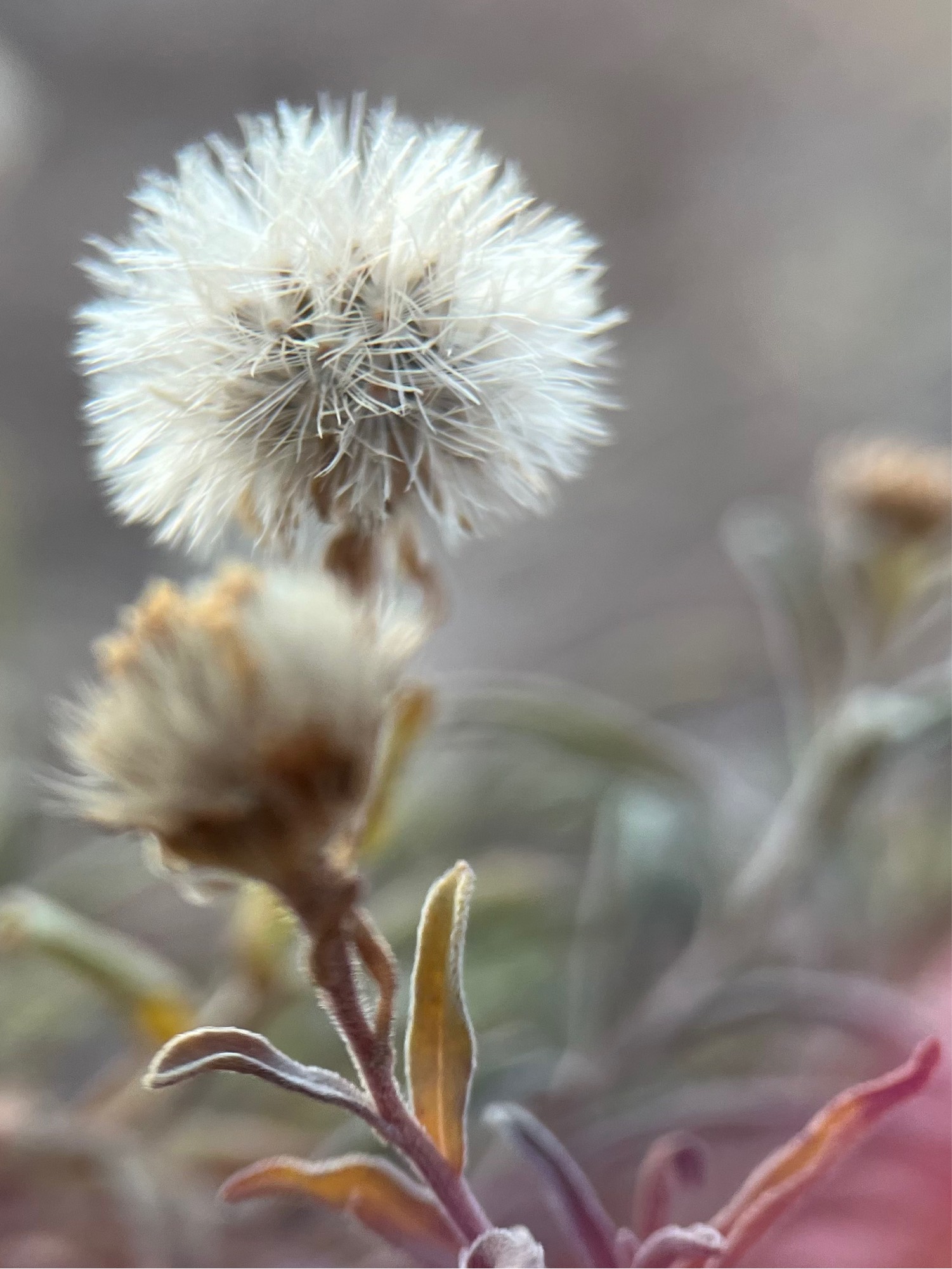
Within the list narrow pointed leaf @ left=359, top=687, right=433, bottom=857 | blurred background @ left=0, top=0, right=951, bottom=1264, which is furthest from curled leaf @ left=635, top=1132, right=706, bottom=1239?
blurred background @ left=0, top=0, right=951, bottom=1264

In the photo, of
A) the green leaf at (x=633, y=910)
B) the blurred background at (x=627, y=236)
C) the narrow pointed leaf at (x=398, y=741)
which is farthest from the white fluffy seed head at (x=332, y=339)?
the blurred background at (x=627, y=236)

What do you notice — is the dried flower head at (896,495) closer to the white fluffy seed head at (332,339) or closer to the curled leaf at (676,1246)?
the white fluffy seed head at (332,339)

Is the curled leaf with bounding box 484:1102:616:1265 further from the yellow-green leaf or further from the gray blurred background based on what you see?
the gray blurred background

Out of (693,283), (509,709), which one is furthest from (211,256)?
(693,283)

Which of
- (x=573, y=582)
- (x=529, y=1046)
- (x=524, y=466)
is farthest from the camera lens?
(x=573, y=582)

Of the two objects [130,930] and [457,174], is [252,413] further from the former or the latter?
[130,930]

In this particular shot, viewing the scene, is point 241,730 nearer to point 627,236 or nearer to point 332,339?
point 332,339

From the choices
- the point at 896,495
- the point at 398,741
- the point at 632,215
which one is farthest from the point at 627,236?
the point at 398,741
